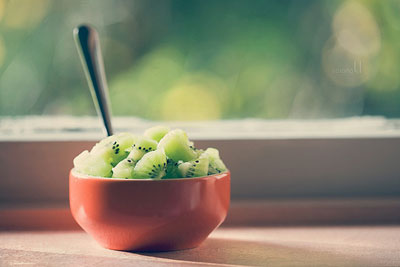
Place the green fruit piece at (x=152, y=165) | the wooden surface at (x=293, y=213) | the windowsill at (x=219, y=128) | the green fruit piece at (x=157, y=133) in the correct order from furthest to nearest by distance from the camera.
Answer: the windowsill at (x=219, y=128)
the wooden surface at (x=293, y=213)
the green fruit piece at (x=157, y=133)
the green fruit piece at (x=152, y=165)

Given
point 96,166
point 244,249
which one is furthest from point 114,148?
point 244,249

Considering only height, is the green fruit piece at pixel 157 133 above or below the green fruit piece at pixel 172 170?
above

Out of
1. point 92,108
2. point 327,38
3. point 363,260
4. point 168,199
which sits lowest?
point 363,260

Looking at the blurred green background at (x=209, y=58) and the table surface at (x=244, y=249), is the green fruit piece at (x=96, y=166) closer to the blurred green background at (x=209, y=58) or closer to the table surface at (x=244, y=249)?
the table surface at (x=244, y=249)

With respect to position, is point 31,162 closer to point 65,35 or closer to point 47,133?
point 47,133

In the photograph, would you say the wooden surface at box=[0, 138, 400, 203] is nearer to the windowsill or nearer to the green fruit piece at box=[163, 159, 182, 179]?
the windowsill

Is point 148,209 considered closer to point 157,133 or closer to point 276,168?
point 157,133

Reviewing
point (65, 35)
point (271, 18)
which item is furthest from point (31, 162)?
point (271, 18)

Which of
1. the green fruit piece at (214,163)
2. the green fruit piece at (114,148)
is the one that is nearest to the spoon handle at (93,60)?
the green fruit piece at (114,148)
